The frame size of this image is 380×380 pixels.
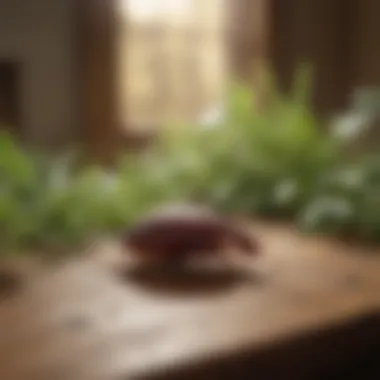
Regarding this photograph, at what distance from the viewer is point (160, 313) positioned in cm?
91

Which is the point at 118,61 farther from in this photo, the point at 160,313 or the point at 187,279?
the point at 160,313

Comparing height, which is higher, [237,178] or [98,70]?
[98,70]

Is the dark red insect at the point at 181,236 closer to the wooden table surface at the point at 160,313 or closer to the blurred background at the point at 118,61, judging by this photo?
the wooden table surface at the point at 160,313

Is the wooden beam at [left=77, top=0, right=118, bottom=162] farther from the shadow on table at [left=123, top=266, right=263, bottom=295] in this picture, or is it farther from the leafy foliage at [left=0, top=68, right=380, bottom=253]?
the shadow on table at [left=123, top=266, right=263, bottom=295]

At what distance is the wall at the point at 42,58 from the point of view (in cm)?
238

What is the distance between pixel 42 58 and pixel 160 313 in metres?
1.61

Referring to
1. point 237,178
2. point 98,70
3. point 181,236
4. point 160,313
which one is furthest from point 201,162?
point 98,70

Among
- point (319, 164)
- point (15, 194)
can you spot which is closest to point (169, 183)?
point (319, 164)

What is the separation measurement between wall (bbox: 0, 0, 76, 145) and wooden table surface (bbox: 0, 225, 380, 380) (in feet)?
4.31

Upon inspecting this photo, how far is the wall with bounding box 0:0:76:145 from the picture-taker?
2377 millimetres

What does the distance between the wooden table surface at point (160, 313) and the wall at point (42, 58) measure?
4.31ft

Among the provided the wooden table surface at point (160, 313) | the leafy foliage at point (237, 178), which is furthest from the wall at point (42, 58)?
the wooden table surface at point (160, 313)

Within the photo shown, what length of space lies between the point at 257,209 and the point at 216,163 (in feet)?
0.30

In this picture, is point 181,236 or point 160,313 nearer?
point 160,313
